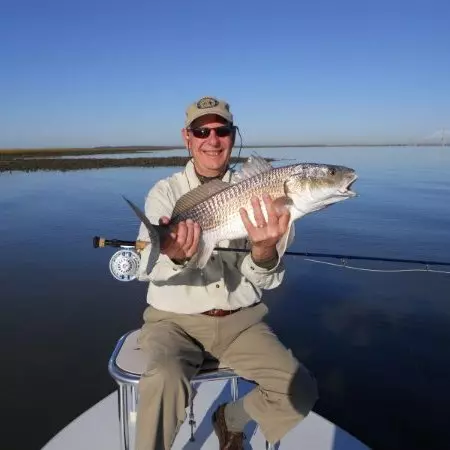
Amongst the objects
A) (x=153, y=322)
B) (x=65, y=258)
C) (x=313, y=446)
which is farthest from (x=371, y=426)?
(x=65, y=258)

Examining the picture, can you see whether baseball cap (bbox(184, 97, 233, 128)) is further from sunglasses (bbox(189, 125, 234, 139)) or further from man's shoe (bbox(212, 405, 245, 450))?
man's shoe (bbox(212, 405, 245, 450))

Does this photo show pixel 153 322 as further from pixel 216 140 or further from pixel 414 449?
pixel 414 449

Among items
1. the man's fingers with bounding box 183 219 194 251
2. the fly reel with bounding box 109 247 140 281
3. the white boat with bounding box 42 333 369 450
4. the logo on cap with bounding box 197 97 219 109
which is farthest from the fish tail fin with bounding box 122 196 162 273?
the fly reel with bounding box 109 247 140 281

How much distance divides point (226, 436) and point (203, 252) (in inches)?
63.6

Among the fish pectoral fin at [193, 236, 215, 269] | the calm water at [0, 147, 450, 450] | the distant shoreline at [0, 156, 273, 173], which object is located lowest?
the distant shoreline at [0, 156, 273, 173]

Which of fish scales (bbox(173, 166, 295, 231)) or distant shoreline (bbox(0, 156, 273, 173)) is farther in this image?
distant shoreline (bbox(0, 156, 273, 173))

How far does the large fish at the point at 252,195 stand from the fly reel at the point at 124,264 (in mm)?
1504

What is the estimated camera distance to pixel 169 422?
2.74 meters

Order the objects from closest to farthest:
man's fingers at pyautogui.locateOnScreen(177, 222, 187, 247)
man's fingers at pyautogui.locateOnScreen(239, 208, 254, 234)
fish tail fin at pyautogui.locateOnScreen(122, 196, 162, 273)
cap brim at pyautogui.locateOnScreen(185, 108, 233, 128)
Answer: fish tail fin at pyautogui.locateOnScreen(122, 196, 162, 273), man's fingers at pyautogui.locateOnScreen(177, 222, 187, 247), man's fingers at pyautogui.locateOnScreen(239, 208, 254, 234), cap brim at pyautogui.locateOnScreen(185, 108, 233, 128)

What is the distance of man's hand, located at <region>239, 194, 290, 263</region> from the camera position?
316cm

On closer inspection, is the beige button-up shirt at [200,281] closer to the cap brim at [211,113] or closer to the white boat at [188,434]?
the white boat at [188,434]

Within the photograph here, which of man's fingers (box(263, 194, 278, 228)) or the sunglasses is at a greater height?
the sunglasses

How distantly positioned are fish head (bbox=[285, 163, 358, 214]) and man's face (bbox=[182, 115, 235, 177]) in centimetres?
77

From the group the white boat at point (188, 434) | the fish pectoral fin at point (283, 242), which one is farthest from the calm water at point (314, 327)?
the fish pectoral fin at point (283, 242)
